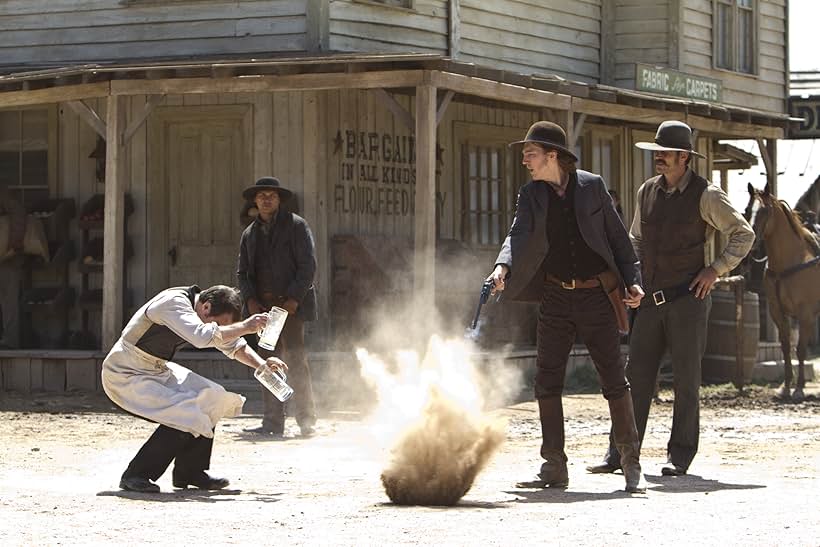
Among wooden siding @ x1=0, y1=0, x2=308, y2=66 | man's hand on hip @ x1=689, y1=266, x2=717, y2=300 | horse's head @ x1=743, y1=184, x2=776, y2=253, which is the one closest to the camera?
man's hand on hip @ x1=689, y1=266, x2=717, y2=300

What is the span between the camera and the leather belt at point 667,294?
9.45 m

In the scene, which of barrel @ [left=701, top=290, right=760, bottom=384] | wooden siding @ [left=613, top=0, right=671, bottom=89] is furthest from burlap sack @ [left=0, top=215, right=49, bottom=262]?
wooden siding @ [left=613, top=0, right=671, bottom=89]

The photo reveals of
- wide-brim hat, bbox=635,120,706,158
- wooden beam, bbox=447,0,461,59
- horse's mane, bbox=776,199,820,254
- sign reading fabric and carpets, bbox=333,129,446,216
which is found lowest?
horse's mane, bbox=776,199,820,254

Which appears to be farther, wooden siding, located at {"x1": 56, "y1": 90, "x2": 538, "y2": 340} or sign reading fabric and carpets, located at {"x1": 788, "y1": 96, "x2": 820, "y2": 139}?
sign reading fabric and carpets, located at {"x1": 788, "y1": 96, "x2": 820, "y2": 139}

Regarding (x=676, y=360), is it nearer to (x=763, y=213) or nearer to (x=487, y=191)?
(x=763, y=213)

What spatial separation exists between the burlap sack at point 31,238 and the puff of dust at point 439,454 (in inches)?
414

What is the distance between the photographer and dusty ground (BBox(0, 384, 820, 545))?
22.2 ft

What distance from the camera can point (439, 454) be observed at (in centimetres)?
798

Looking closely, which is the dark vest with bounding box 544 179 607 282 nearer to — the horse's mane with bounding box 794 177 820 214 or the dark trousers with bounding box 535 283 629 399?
the dark trousers with bounding box 535 283 629 399

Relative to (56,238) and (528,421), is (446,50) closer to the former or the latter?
(56,238)

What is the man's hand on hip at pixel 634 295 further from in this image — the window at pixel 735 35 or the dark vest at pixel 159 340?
the window at pixel 735 35

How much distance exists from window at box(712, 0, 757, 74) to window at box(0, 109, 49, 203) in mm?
10439

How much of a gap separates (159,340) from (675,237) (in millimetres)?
3199

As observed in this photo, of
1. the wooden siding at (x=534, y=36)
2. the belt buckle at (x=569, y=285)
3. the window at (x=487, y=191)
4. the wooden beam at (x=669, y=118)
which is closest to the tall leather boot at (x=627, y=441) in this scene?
the belt buckle at (x=569, y=285)
